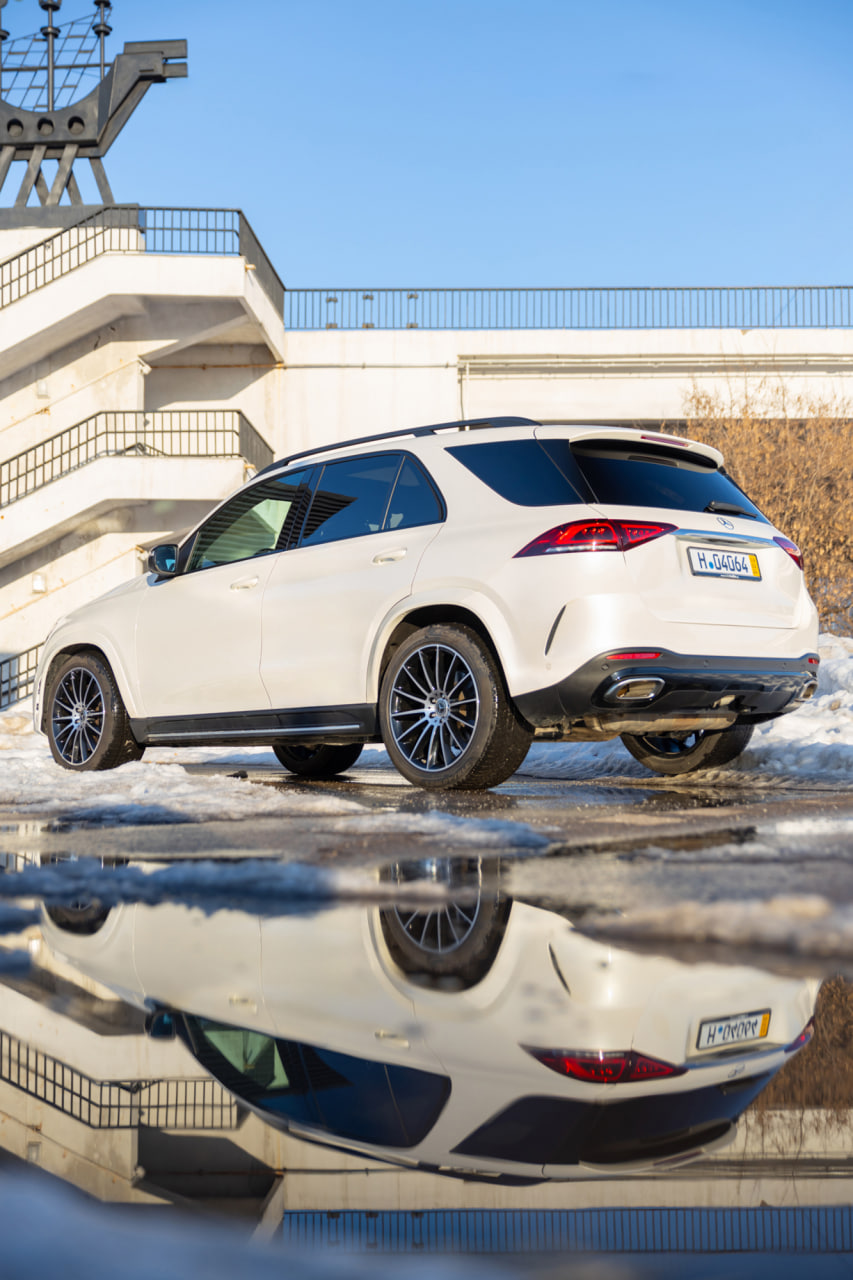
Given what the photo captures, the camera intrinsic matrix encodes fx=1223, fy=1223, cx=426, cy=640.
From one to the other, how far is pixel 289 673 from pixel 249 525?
1.24 metres

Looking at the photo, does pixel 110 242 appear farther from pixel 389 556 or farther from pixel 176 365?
pixel 389 556

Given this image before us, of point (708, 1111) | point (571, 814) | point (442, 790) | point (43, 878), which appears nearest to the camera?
point (708, 1111)

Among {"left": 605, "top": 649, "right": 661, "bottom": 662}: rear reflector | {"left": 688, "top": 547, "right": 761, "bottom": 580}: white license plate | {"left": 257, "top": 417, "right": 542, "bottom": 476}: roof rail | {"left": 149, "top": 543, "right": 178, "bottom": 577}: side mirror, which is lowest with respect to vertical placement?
{"left": 605, "top": 649, "right": 661, "bottom": 662}: rear reflector

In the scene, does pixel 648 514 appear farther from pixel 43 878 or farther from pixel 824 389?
pixel 824 389

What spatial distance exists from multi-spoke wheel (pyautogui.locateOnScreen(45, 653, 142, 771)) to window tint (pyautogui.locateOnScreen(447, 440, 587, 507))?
10.3 feet

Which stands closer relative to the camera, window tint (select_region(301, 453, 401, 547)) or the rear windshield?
the rear windshield

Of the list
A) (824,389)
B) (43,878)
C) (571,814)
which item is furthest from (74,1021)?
(824,389)

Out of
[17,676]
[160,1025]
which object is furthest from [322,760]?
[17,676]

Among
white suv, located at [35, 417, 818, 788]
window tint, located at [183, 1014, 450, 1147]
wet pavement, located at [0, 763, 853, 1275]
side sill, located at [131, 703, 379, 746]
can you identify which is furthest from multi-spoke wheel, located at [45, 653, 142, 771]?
window tint, located at [183, 1014, 450, 1147]

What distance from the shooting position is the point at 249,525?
762cm

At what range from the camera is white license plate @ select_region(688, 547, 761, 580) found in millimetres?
5812

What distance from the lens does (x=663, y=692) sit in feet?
18.5

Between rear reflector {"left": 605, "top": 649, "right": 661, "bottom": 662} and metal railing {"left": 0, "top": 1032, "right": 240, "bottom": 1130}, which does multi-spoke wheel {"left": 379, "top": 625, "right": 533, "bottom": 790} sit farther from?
metal railing {"left": 0, "top": 1032, "right": 240, "bottom": 1130}

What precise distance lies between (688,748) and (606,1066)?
5745 millimetres
